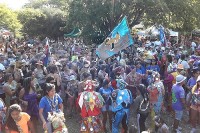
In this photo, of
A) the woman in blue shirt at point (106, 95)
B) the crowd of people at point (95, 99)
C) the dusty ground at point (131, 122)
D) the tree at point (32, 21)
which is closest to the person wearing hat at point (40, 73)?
the crowd of people at point (95, 99)

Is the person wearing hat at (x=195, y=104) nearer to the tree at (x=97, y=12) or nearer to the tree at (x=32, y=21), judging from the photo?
the tree at (x=97, y=12)

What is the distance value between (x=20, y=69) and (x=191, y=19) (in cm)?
2117

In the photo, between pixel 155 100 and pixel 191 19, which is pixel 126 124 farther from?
pixel 191 19

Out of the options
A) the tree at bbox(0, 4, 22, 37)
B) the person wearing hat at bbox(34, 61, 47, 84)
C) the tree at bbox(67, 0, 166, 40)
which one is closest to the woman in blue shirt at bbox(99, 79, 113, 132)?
the person wearing hat at bbox(34, 61, 47, 84)

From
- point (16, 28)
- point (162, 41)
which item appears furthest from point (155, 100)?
point (16, 28)

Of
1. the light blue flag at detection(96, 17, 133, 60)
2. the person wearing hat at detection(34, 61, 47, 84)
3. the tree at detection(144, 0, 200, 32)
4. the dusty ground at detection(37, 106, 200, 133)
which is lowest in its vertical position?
the dusty ground at detection(37, 106, 200, 133)

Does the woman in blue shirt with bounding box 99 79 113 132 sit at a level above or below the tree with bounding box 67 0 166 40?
below

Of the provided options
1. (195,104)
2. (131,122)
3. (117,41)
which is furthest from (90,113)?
(117,41)

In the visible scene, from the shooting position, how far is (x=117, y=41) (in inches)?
419

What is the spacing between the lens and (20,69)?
8938 millimetres

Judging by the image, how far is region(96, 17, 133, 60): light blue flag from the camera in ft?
34.3

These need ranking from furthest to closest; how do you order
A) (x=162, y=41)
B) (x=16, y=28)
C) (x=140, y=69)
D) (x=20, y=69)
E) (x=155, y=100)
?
1. (x=16, y=28)
2. (x=162, y=41)
3. (x=140, y=69)
4. (x=20, y=69)
5. (x=155, y=100)

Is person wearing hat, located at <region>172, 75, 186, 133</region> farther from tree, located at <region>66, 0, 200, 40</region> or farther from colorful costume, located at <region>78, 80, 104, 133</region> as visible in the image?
tree, located at <region>66, 0, 200, 40</region>

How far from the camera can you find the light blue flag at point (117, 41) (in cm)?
1045
